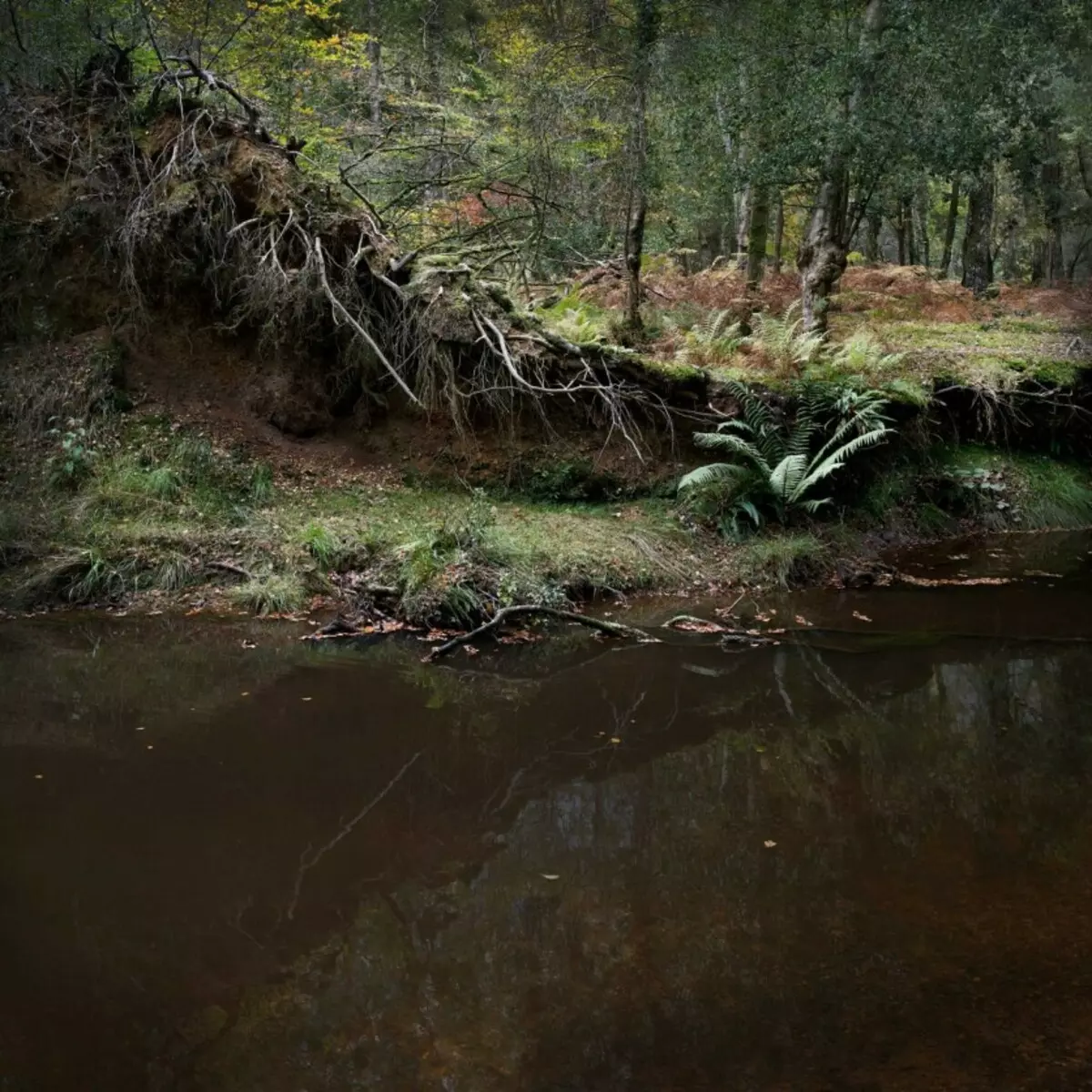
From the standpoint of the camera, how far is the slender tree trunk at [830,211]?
1191cm

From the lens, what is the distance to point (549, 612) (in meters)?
8.14

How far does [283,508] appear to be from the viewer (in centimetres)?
941

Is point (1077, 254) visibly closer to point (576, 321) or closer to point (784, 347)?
point (784, 347)

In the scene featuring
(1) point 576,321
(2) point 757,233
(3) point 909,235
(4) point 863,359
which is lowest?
(4) point 863,359

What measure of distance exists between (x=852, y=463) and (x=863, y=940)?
8246mm

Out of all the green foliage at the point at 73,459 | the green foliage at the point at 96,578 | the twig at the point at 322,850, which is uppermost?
the green foliage at the point at 73,459

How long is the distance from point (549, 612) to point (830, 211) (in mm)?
8811

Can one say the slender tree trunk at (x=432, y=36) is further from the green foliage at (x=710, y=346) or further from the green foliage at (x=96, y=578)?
the green foliage at (x=96, y=578)

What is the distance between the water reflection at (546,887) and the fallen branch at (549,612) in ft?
3.25

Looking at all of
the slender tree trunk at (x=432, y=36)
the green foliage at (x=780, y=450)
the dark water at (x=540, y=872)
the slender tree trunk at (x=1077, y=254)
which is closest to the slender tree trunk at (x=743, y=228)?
the slender tree trunk at (x=432, y=36)

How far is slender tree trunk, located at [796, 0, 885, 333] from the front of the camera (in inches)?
469

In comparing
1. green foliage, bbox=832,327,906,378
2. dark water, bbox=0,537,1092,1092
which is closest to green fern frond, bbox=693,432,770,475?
green foliage, bbox=832,327,906,378

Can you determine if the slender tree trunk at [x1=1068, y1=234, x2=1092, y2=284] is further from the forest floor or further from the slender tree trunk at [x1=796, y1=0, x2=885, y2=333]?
the forest floor

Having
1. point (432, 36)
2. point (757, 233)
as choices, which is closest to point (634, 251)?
point (757, 233)
